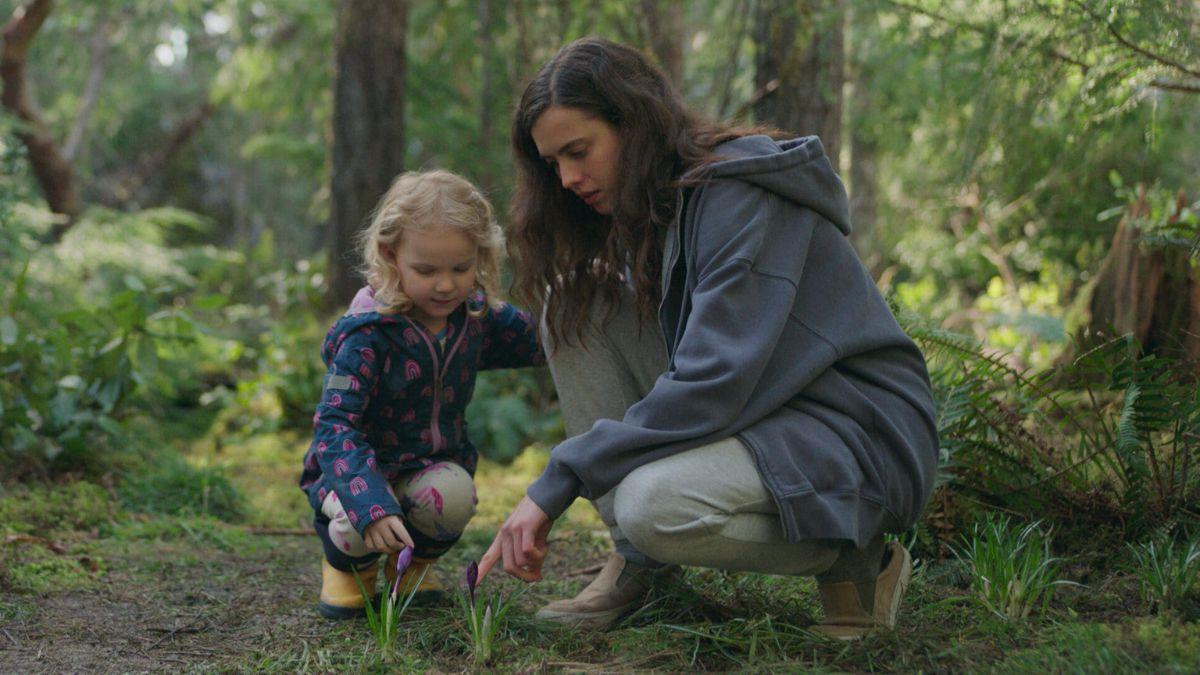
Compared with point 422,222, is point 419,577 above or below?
below

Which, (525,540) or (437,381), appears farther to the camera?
(437,381)

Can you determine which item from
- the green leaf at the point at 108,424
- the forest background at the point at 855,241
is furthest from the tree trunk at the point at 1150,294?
the green leaf at the point at 108,424

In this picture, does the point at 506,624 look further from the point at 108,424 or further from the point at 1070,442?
the point at 108,424

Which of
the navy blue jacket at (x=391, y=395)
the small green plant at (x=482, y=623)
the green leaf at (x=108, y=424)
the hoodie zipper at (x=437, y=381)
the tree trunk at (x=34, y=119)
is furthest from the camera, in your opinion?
the tree trunk at (x=34, y=119)

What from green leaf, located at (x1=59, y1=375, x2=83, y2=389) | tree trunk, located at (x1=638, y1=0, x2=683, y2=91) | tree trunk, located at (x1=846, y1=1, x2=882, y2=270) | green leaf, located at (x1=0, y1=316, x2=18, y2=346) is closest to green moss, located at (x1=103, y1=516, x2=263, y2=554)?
green leaf, located at (x1=59, y1=375, x2=83, y2=389)

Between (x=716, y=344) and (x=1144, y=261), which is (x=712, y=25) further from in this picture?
(x=716, y=344)

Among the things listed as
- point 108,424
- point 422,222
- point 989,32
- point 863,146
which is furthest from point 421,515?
point 863,146

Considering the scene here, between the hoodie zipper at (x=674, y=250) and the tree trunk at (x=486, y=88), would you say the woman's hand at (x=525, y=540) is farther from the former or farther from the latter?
the tree trunk at (x=486, y=88)

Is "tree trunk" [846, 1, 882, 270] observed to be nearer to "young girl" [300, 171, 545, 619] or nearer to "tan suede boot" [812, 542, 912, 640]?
"young girl" [300, 171, 545, 619]

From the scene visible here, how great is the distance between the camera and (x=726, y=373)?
83.6 inches

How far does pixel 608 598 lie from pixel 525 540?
24.3 inches

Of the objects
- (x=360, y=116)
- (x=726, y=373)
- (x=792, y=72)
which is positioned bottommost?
(x=726, y=373)

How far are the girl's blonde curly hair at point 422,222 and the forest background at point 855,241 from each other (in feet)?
3.31

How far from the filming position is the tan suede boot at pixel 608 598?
8.66 ft
